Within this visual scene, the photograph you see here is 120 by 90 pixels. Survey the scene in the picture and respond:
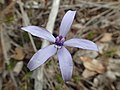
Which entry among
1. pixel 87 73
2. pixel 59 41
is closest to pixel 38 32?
pixel 59 41

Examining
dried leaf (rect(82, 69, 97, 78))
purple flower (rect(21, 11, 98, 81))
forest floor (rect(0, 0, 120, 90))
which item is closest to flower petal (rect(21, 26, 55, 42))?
purple flower (rect(21, 11, 98, 81))

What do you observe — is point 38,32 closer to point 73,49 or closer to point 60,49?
point 60,49

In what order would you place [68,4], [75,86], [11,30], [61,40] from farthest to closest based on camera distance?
[68,4] → [11,30] → [75,86] → [61,40]

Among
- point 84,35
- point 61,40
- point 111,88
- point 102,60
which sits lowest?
point 111,88

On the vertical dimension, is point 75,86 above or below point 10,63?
below

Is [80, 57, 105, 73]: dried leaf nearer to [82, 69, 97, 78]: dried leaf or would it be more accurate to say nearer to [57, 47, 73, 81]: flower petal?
[82, 69, 97, 78]: dried leaf

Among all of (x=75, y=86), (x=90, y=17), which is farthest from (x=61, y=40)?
(x=90, y=17)

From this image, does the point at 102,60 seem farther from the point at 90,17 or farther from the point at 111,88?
the point at 90,17
